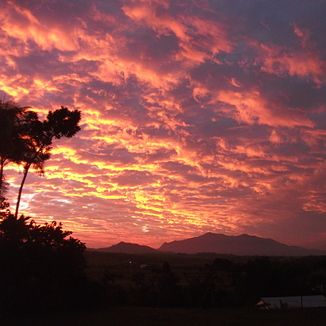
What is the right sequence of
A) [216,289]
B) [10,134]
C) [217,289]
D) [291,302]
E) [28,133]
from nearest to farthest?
[10,134]
[28,133]
[291,302]
[216,289]
[217,289]

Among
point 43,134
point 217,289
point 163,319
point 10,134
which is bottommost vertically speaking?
point 163,319

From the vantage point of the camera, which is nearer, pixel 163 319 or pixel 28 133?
pixel 163 319

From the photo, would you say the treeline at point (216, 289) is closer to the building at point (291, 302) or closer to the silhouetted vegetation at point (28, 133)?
the building at point (291, 302)

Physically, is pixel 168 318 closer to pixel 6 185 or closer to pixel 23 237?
pixel 23 237

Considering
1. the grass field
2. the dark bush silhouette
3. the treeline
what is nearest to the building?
the treeline

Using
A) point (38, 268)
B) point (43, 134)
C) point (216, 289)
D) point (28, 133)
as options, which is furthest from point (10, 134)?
point (216, 289)

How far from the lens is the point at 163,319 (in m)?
19.5

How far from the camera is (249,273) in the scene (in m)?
31.5

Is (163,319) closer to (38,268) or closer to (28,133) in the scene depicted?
(38,268)

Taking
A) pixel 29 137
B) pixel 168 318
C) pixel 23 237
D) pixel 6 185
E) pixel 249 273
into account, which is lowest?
pixel 168 318

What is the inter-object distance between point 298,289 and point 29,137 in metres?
25.3

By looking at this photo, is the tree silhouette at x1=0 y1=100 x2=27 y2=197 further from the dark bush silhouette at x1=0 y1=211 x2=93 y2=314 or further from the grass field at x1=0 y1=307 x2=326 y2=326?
the grass field at x1=0 y1=307 x2=326 y2=326

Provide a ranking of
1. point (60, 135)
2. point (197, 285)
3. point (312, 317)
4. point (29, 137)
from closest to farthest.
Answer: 1. point (312, 317)
2. point (29, 137)
3. point (60, 135)
4. point (197, 285)

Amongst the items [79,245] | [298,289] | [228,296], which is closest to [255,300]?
[228,296]
